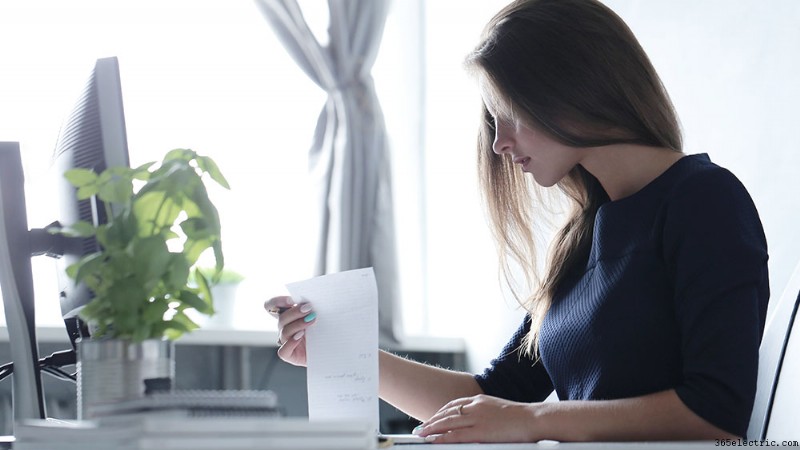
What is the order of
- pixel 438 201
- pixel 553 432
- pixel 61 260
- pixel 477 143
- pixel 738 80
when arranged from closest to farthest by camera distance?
pixel 553 432, pixel 61 260, pixel 477 143, pixel 738 80, pixel 438 201

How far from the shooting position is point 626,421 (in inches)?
45.2

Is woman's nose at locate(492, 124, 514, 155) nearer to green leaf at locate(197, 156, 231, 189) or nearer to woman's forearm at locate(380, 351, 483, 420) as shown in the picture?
woman's forearm at locate(380, 351, 483, 420)

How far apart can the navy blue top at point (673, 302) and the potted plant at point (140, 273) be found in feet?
2.01

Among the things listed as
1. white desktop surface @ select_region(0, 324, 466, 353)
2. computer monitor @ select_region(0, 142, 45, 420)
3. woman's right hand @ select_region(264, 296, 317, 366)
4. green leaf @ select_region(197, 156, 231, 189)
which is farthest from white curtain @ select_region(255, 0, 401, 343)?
green leaf @ select_region(197, 156, 231, 189)

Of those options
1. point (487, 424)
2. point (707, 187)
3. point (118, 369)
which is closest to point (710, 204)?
point (707, 187)

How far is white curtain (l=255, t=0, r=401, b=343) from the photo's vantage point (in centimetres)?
290

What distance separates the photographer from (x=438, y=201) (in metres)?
3.37

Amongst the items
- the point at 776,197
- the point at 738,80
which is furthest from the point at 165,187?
the point at 738,80

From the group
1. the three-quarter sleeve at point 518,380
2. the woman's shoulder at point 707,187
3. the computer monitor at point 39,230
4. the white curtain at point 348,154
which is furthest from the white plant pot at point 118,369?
the white curtain at point 348,154

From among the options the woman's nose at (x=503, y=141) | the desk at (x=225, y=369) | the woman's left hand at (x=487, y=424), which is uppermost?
the woman's nose at (x=503, y=141)

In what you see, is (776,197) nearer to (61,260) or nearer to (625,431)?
(625,431)

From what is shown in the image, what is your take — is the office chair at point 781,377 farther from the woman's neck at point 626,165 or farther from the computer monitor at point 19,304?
the computer monitor at point 19,304

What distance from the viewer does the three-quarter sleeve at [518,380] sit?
1685 millimetres

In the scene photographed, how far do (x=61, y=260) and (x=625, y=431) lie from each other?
0.79 metres
